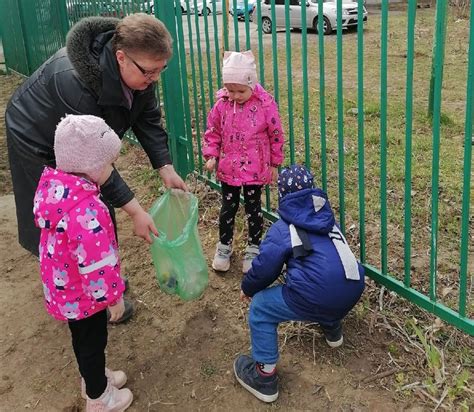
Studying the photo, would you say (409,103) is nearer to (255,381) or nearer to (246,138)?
(246,138)

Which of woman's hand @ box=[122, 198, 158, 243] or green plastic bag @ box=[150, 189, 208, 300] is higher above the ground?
woman's hand @ box=[122, 198, 158, 243]

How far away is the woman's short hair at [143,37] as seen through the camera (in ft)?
7.00

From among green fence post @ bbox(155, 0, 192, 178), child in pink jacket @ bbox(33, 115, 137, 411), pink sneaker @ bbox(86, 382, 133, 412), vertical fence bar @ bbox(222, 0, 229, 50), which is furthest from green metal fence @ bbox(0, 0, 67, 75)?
pink sneaker @ bbox(86, 382, 133, 412)

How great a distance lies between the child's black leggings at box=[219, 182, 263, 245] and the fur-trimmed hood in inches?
44.9

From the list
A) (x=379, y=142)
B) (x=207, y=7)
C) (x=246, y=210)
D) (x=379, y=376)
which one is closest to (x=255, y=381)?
(x=379, y=376)

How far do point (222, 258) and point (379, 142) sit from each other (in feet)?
7.46

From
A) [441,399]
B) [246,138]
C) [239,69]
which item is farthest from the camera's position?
[246,138]

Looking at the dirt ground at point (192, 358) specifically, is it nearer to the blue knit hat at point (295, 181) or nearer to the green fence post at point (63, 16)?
the blue knit hat at point (295, 181)

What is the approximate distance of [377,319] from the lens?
8.90 feet

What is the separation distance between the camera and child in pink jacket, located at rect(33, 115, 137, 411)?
1.87 meters

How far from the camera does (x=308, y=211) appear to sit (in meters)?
2.21

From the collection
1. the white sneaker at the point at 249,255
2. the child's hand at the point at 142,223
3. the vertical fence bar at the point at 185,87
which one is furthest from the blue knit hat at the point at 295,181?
the vertical fence bar at the point at 185,87

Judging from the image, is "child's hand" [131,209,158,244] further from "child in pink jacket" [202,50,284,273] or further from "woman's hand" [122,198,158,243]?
"child in pink jacket" [202,50,284,273]

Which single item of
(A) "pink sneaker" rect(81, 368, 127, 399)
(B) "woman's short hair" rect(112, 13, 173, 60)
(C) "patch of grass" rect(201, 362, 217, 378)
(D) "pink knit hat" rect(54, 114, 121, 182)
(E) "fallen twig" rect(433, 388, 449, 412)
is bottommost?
(C) "patch of grass" rect(201, 362, 217, 378)
